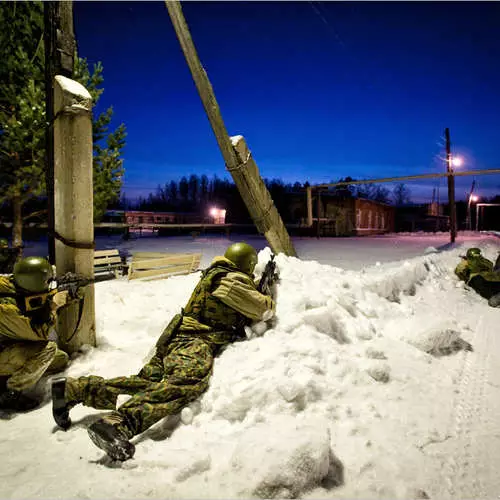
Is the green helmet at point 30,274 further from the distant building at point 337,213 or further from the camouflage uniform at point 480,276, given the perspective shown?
the distant building at point 337,213

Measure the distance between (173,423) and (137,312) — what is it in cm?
271

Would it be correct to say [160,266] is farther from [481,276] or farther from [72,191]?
[481,276]

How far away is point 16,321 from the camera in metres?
2.59

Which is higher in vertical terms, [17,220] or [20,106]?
[20,106]

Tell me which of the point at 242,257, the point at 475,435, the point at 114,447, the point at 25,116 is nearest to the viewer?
the point at 114,447

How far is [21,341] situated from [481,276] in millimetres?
7550

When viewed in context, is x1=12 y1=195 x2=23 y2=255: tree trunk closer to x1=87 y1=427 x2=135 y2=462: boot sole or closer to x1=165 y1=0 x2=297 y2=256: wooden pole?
x1=165 y1=0 x2=297 y2=256: wooden pole

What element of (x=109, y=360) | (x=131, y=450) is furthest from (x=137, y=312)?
(x=131, y=450)

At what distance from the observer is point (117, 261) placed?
9508 mm

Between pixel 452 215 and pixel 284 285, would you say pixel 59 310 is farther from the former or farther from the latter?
pixel 452 215

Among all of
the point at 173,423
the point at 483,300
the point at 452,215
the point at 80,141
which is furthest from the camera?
the point at 452,215

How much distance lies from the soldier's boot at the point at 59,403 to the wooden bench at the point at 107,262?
23.5ft

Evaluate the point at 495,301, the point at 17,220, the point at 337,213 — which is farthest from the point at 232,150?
the point at 337,213

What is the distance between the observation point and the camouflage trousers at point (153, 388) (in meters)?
2.17
